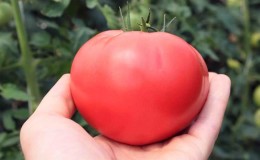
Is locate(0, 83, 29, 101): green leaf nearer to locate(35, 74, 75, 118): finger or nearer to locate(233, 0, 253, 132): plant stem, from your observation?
locate(35, 74, 75, 118): finger

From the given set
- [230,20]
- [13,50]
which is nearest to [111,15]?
[13,50]

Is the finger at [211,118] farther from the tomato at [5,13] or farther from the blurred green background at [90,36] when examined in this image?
the tomato at [5,13]

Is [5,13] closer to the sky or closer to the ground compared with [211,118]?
closer to the sky

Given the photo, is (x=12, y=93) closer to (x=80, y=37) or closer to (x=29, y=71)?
(x=29, y=71)

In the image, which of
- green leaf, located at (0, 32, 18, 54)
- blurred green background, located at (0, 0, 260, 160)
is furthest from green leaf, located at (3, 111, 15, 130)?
green leaf, located at (0, 32, 18, 54)

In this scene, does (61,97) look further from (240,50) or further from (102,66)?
(240,50)

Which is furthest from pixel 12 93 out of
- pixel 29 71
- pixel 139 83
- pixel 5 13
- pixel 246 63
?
pixel 246 63

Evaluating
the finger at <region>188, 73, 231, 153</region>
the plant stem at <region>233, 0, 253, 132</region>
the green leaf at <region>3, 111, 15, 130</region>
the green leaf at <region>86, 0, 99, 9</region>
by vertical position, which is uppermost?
the green leaf at <region>86, 0, 99, 9</region>

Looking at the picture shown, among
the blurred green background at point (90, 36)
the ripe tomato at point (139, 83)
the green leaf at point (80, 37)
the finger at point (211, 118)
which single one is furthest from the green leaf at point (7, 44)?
the finger at point (211, 118)
